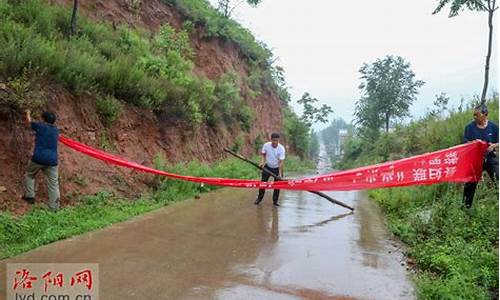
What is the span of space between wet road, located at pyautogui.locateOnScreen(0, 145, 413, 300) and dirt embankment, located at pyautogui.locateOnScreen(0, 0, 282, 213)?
146 centimetres

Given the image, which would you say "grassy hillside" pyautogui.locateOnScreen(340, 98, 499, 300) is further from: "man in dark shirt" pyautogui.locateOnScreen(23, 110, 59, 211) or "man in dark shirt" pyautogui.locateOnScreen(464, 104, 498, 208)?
"man in dark shirt" pyautogui.locateOnScreen(23, 110, 59, 211)

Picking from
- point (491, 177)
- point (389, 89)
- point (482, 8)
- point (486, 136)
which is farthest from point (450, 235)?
point (389, 89)

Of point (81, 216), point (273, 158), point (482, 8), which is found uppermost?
point (482, 8)

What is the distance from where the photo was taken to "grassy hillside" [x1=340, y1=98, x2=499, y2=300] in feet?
14.2

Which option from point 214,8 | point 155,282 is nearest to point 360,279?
point 155,282

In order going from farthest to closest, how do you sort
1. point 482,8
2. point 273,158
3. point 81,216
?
point 482,8, point 273,158, point 81,216

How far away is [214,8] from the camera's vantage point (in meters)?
25.0

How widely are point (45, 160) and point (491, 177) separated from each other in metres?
7.00

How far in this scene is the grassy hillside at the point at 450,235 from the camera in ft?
14.2

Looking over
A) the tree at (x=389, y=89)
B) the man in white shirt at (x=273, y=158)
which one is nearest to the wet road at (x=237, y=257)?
the man in white shirt at (x=273, y=158)

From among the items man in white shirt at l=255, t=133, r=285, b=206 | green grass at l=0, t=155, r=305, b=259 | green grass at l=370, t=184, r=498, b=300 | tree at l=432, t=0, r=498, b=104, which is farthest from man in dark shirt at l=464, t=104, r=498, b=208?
tree at l=432, t=0, r=498, b=104

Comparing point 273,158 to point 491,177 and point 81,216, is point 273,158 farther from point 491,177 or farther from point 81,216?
point 491,177

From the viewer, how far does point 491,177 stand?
662 centimetres

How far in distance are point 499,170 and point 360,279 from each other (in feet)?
10.6
